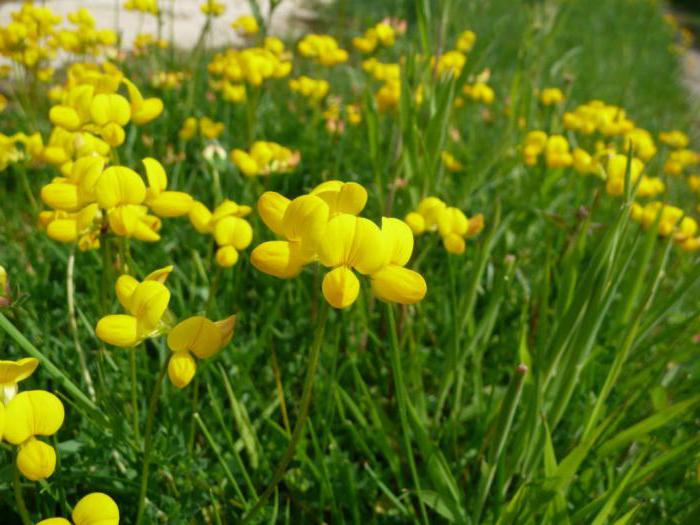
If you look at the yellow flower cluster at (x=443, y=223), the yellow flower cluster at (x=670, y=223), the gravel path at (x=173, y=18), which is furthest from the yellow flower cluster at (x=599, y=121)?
the gravel path at (x=173, y=18)

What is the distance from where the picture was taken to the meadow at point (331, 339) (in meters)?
0.79

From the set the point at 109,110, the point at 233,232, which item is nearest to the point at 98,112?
the point at 109,110

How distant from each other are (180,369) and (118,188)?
318 mm

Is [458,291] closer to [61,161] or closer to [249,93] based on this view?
[249,93]

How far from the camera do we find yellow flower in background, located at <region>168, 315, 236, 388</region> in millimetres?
763

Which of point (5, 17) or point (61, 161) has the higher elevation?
point (61, 161)

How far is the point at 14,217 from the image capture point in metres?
2.16

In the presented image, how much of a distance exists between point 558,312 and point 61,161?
102 centimetres

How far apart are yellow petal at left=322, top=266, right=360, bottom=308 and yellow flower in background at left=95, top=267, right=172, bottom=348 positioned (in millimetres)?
212

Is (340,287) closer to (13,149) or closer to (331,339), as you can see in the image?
(331,339)

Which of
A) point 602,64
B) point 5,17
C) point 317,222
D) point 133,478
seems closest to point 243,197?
point 133,478

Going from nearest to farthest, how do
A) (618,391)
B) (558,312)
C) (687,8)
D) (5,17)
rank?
(558,312) → (618,391) → (5,17) → (687,8)

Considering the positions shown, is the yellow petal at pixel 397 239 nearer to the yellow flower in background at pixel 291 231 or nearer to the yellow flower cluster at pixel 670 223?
the yellow flower in background at pixel 291 231

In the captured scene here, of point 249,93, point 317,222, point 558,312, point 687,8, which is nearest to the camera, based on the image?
point 317,222
